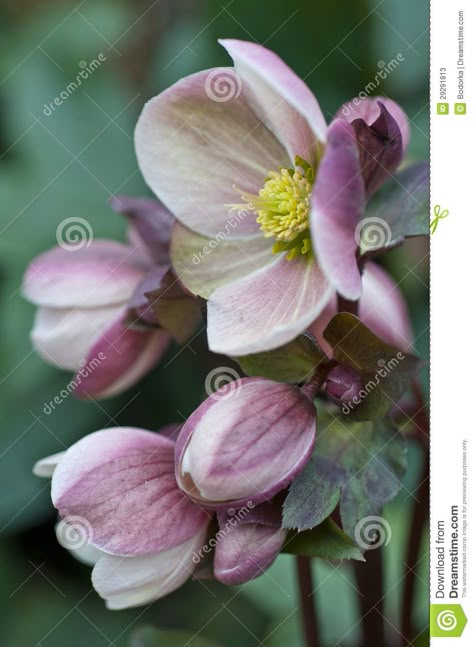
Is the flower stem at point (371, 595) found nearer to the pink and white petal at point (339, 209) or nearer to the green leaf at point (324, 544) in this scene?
the green leaf at point (324, 544)

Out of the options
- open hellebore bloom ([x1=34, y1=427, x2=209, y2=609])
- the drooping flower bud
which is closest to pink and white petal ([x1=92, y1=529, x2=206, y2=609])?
open hellebore bloom ([x1=34, y1=427, x2=209, y2=609])

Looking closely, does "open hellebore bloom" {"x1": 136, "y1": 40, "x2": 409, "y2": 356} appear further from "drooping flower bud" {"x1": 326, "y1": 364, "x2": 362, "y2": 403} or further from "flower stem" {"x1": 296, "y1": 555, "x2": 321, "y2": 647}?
"flower stem" {"x1": 296, "y1": 555, "x2": 321, "y2": 647}

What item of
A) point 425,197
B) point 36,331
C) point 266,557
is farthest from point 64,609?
point 425,197

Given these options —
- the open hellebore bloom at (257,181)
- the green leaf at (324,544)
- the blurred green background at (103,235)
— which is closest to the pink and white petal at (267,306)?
the open hellebore bloom at (257,181)

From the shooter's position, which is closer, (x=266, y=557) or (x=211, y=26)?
(x=266, y=557)

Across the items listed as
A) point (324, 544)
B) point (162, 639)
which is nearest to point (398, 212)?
point (324, 544)

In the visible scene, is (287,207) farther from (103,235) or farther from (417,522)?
(103,235)
